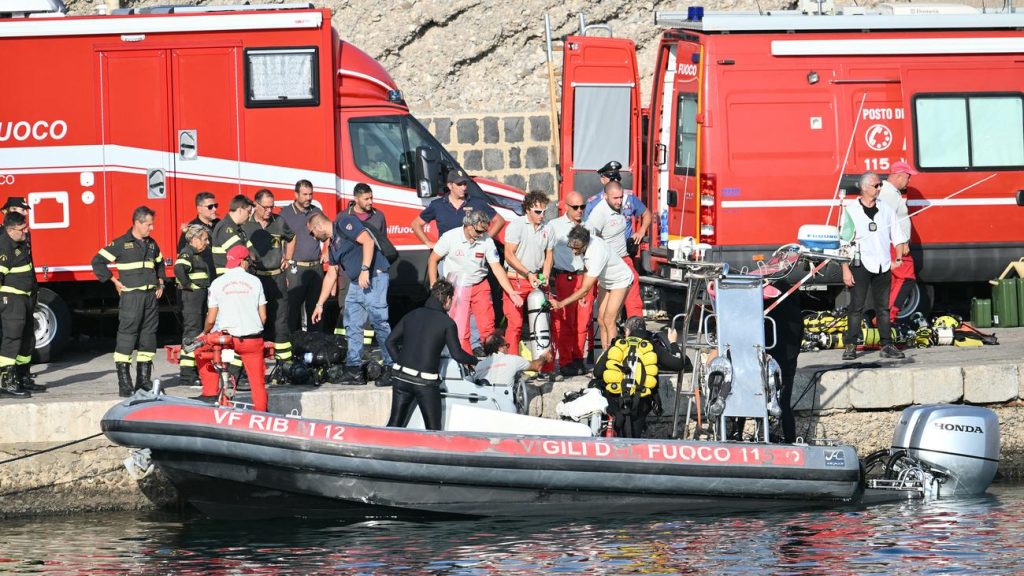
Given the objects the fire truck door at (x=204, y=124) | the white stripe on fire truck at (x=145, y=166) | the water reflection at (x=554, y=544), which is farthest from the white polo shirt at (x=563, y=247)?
the fire truck door at (x=204, y=124)

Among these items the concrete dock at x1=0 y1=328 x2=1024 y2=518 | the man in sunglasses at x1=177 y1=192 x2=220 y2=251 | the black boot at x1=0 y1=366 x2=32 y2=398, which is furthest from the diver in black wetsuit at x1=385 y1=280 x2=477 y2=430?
the black boot at x1=0 y1=366 x2=32 y2=398

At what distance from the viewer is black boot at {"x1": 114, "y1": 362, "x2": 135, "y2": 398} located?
12.1 meters

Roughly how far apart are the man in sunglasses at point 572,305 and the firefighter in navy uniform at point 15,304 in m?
4.13

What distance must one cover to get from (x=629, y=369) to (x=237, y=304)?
285 cm

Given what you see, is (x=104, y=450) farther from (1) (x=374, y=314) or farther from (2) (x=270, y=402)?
(1) (x=374, y=314)

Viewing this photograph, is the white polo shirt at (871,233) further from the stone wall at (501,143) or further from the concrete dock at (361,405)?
the stone wall at (501,143)

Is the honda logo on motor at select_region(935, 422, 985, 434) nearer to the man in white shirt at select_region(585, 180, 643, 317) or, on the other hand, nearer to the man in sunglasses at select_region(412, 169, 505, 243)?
the man in white shirt at select_region(585, 180, 643, 317)

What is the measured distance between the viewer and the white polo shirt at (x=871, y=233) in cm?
1323

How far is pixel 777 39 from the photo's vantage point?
47.4ft

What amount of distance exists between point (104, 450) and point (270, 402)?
124cm

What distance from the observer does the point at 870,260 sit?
13.2 meters

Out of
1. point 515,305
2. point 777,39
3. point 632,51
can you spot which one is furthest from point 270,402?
point 632,51

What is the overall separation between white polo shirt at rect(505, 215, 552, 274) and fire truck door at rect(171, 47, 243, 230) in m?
3.01

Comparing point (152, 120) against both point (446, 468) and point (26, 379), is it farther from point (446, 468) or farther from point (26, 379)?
point (446, 468)
